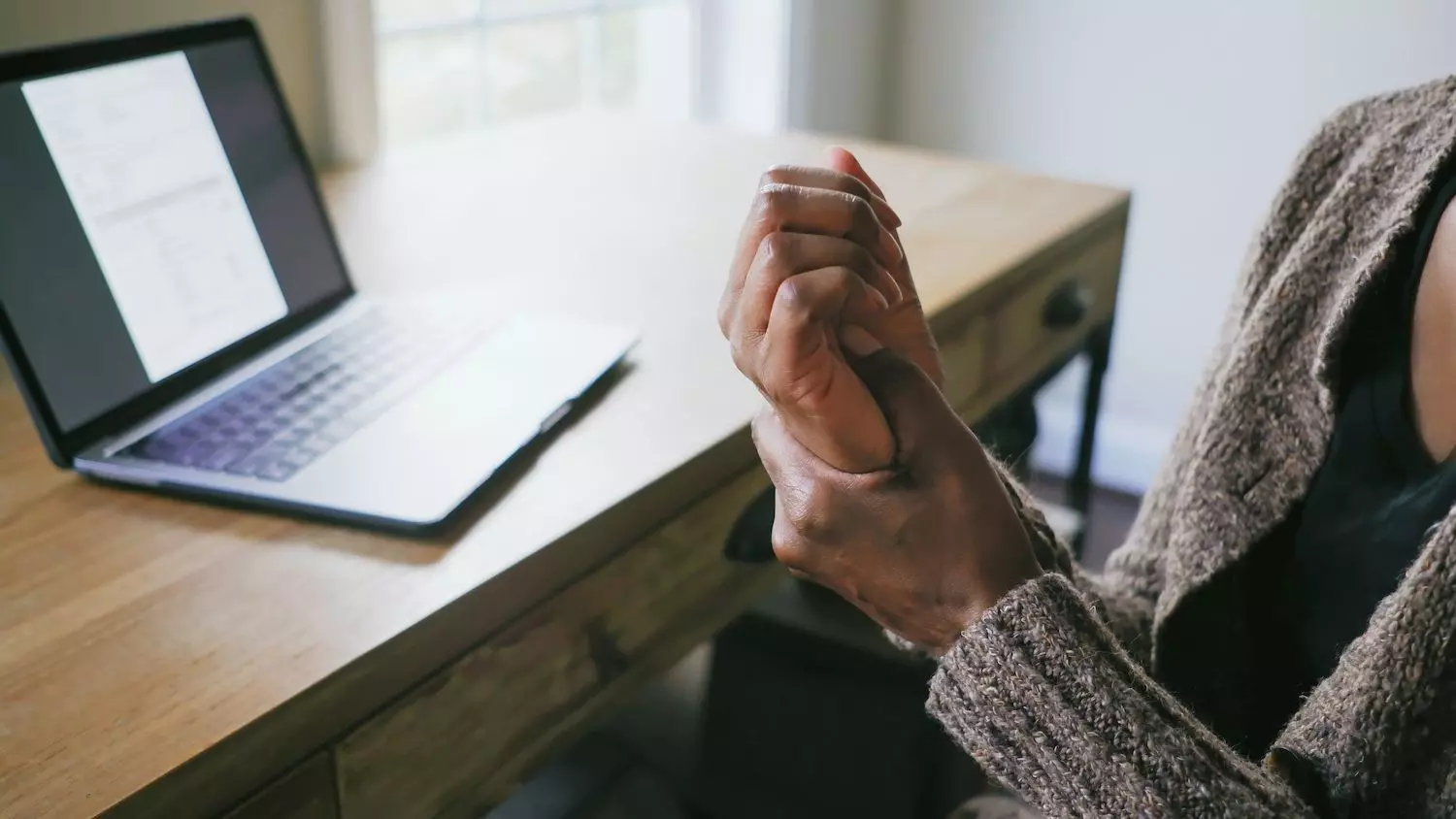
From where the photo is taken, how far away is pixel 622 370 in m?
0.82

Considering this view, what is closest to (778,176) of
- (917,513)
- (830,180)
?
(830,180)

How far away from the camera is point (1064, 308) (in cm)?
118

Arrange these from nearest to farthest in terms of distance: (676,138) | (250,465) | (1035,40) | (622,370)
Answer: (250,465)
(622,370)
(676,138)
(1035,40)

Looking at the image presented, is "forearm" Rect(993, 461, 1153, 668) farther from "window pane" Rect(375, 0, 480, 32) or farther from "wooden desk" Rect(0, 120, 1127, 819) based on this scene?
"window pane" Rect(375, 0, 480, 32)

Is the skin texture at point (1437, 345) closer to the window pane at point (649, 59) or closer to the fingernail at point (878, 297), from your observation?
the fingernail at point (878, 297)

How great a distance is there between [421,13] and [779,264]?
110cm

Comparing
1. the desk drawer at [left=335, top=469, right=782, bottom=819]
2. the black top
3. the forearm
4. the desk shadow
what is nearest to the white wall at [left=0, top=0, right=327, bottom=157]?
the desk shadow

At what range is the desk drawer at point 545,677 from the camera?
0.58 metres

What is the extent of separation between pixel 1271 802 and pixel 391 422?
48 cm

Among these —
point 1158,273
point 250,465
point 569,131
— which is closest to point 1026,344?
point 569,131

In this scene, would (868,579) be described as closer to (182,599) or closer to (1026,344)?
(182,599)

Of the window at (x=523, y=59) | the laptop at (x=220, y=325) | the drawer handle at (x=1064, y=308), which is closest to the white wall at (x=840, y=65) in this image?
the window at (x=523, y=59)

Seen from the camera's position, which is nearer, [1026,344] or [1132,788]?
[1132,788]

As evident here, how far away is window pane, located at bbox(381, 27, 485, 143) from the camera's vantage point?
150 cm
